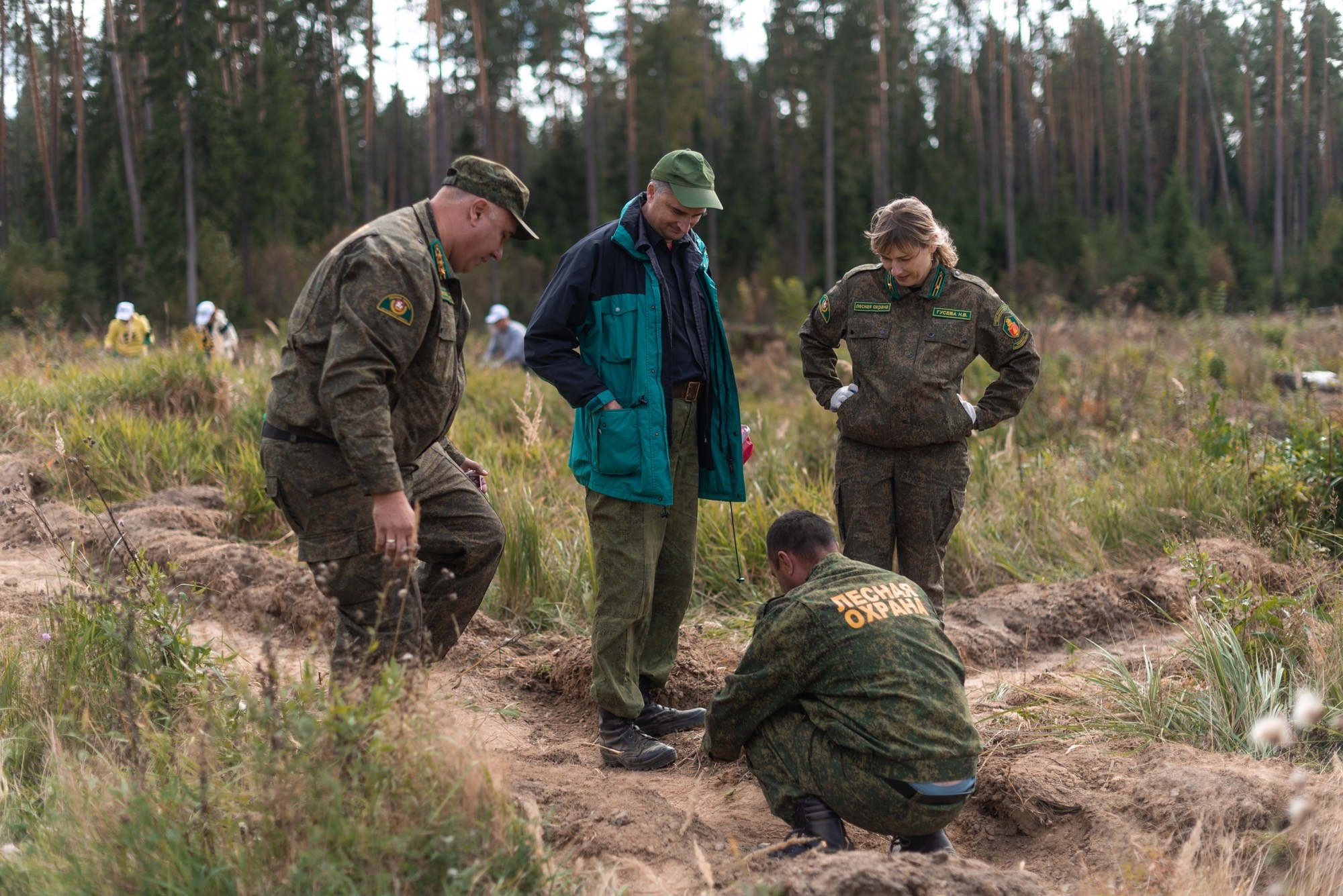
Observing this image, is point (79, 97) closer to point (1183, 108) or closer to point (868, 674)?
point (868, 674)

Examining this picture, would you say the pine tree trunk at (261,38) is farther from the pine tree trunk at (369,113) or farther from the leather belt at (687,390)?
the leather belt at (687,390)

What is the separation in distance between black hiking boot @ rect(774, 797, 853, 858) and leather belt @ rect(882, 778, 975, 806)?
0.26 m

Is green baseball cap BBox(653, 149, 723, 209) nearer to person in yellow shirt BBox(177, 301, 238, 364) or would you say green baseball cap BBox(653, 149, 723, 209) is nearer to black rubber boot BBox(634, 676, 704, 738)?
black rubber boot BBox(634, 676, 704, 738)

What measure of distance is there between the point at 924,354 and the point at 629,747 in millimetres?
1822

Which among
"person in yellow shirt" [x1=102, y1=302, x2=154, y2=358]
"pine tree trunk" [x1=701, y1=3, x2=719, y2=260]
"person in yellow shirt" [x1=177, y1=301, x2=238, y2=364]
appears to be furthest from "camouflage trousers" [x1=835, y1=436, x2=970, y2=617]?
"pine tree trunk" [x1=701, y1=3, x2=719, y2=260]

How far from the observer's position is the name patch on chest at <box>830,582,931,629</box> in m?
2.99

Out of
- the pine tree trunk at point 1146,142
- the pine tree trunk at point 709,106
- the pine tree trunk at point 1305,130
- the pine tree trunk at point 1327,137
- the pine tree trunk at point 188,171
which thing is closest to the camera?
the pine tree trunk at point 188,171

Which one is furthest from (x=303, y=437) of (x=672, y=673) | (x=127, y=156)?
(x=127, y=156)

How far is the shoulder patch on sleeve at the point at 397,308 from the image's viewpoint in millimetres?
3133

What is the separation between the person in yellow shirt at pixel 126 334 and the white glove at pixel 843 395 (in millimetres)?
9328

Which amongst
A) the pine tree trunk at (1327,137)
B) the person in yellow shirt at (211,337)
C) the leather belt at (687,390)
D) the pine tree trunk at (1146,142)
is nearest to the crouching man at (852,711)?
the leather belt at (687,390)

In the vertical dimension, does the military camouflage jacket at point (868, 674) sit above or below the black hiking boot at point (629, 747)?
above

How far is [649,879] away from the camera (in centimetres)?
279

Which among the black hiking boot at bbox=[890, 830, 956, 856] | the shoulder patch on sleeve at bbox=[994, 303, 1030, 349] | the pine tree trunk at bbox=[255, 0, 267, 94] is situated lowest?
the black hiking boot at bbox=[890, 830, 956, 856]
